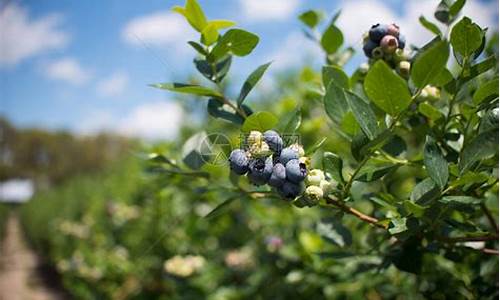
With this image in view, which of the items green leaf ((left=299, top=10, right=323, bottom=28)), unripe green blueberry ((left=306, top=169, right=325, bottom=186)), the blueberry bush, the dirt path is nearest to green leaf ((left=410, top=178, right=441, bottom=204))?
the blueberry bush

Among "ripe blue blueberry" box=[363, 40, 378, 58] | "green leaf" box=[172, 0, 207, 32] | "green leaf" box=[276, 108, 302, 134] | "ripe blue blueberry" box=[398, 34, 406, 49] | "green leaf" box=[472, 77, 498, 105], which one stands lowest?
"green leaf" box=[276, 108, 302, 134]

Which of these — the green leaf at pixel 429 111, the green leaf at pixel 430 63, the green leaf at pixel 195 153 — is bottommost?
the green leaf at pixel 195 153

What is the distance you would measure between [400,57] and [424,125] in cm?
9

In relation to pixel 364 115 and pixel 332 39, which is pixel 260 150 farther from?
pixel 332 39

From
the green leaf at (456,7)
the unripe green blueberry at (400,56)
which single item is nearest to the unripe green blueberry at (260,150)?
the unripe green blueberry at (400,56)

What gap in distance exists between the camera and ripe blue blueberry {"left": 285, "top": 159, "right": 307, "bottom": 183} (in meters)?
0.42

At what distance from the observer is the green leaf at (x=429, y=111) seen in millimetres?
542

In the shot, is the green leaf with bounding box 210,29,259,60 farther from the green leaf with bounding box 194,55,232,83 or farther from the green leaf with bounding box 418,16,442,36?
the green leaf with bounding box 418,16,442,36

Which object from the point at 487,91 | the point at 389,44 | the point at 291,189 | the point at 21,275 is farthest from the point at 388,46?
the point at 21,275

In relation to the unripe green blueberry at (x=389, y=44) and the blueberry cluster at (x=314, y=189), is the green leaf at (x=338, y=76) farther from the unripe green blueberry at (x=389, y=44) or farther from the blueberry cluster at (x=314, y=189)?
the blueberry cluster at (x=314, y=189)

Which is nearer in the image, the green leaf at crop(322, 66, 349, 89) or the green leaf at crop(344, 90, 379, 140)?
the green leaf at crop(344, 90, 379, 140)

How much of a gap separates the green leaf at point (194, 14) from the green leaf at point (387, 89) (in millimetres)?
200

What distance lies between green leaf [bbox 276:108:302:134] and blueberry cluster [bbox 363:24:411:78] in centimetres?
14

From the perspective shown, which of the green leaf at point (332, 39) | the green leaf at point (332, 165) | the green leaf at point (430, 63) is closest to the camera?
the green leaf at point (430, 63)
